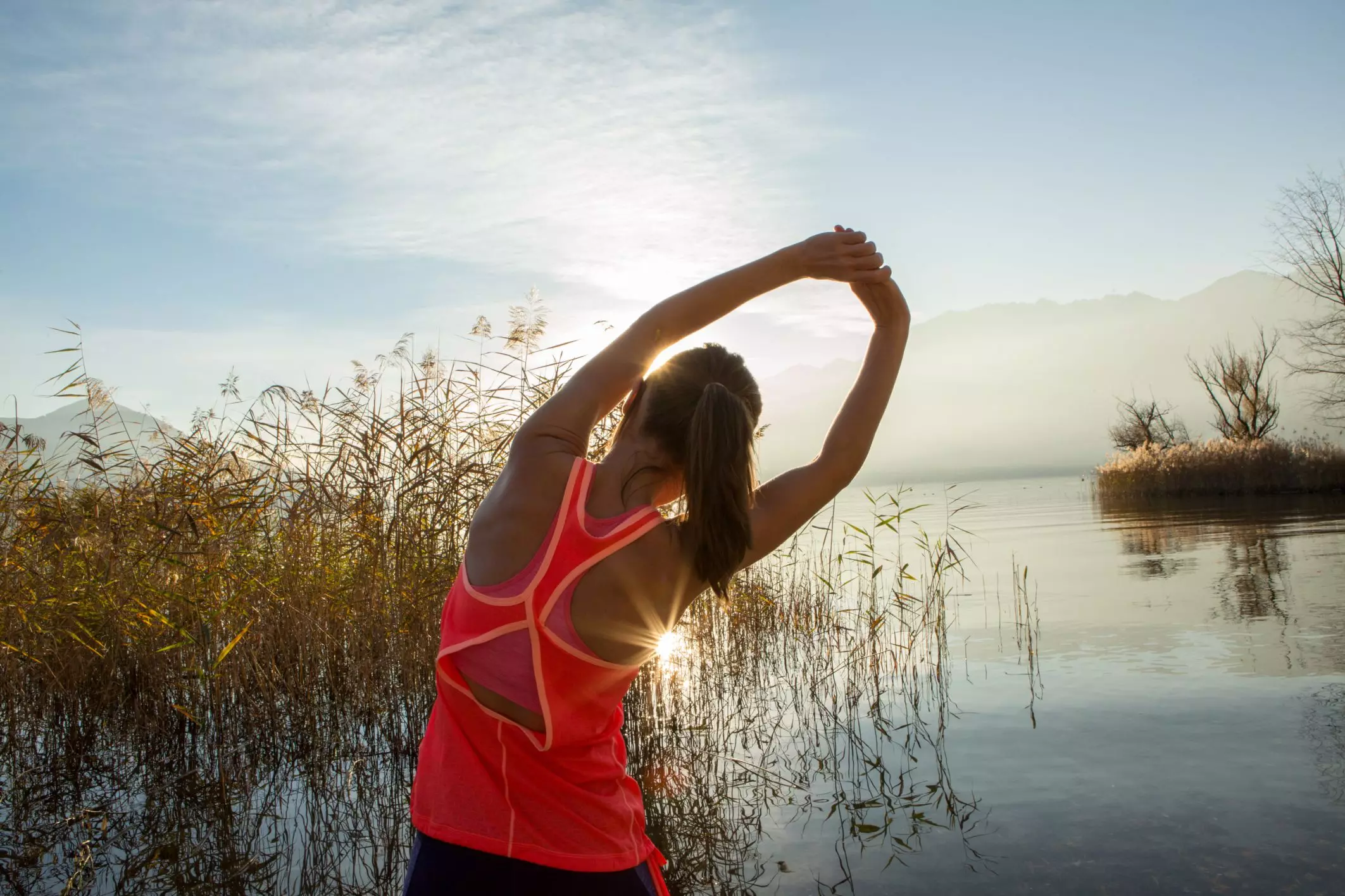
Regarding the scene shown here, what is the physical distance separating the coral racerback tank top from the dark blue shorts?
16 millimetres

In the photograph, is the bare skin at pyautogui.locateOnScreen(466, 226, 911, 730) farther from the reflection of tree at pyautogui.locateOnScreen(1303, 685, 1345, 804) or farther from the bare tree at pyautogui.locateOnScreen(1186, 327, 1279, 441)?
the bare tree at pyautogui.locateOnScreen(1186, 327, 1279, 441)

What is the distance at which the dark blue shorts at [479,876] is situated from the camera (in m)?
1.36

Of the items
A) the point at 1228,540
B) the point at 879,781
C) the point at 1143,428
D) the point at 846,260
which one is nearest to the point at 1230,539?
the point at 1228,540

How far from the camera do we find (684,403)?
4.78ft

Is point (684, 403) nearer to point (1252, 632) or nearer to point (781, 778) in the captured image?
point (781, 778)

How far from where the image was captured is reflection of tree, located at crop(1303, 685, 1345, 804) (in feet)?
15.2

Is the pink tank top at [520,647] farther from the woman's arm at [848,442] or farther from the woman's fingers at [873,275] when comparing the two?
the woman's fingers at [873,275]

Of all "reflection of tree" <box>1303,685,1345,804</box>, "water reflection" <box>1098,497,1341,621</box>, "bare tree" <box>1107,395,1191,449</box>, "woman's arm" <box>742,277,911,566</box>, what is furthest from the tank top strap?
"bare tree" <box>1107,395,1191,449</box>

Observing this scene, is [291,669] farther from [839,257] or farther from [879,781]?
[839,257]

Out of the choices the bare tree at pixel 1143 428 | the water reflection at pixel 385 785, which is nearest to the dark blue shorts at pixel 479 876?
the water reflection at pixel 385 785

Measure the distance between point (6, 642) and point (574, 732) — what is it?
19.3ft

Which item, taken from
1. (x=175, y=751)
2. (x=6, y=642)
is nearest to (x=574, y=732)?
(x=175, y=751)

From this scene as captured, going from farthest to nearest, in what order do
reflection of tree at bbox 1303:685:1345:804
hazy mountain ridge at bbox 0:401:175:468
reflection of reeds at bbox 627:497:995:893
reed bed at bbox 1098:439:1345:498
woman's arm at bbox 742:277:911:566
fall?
1. reed bed at bbox 1098:439:1345:498
2. hazy mountain ridge at bbox 0:401:175:468
3. reflection of tree at bbox 1303:685:1345:804
4. reflection of reeds at bbox 627:497:995:893
5. woman's arm at bbox 742:277:911:566

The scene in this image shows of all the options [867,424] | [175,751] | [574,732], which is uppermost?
[867,424]
